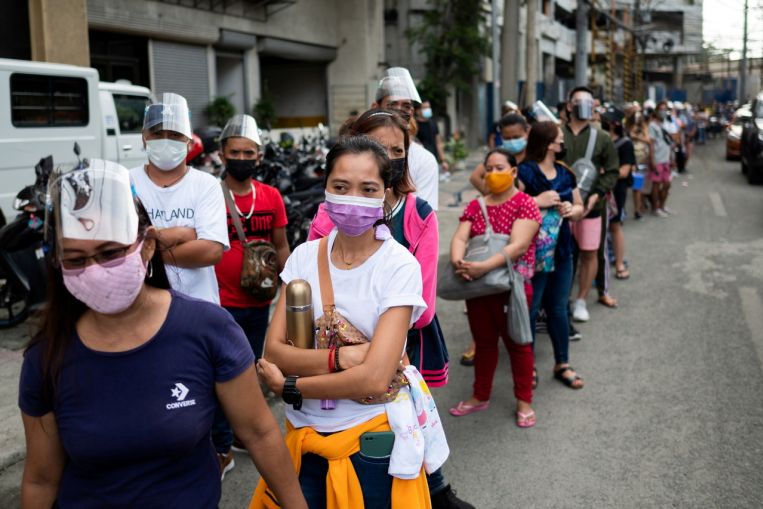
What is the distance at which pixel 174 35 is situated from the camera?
17.3 meters

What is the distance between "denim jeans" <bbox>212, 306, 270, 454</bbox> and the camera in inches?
149

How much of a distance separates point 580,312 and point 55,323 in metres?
5.60

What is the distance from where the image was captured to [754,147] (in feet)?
54.2

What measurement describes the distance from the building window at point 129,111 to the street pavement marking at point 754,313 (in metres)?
8.33

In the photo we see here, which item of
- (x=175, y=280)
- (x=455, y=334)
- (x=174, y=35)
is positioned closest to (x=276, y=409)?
(x=175, y=280)

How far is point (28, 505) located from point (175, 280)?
5.32 feet

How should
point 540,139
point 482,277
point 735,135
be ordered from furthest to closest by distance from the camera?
point 735,135, point 540,139, point 482,277

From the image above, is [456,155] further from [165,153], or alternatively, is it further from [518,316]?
[165,153]

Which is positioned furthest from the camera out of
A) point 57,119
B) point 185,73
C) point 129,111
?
point 185,73

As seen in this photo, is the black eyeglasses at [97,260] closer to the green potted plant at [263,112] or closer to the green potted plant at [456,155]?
the green potted plant at [456,155]

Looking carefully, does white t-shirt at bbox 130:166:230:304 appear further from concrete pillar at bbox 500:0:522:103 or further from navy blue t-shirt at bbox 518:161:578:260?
concrete pillar at bbox 500:0:522:103

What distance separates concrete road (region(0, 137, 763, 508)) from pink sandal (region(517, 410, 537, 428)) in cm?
4

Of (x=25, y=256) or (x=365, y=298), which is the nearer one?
(x=365, y=298)

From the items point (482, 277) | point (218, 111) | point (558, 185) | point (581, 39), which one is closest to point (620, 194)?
point (558, 185)
